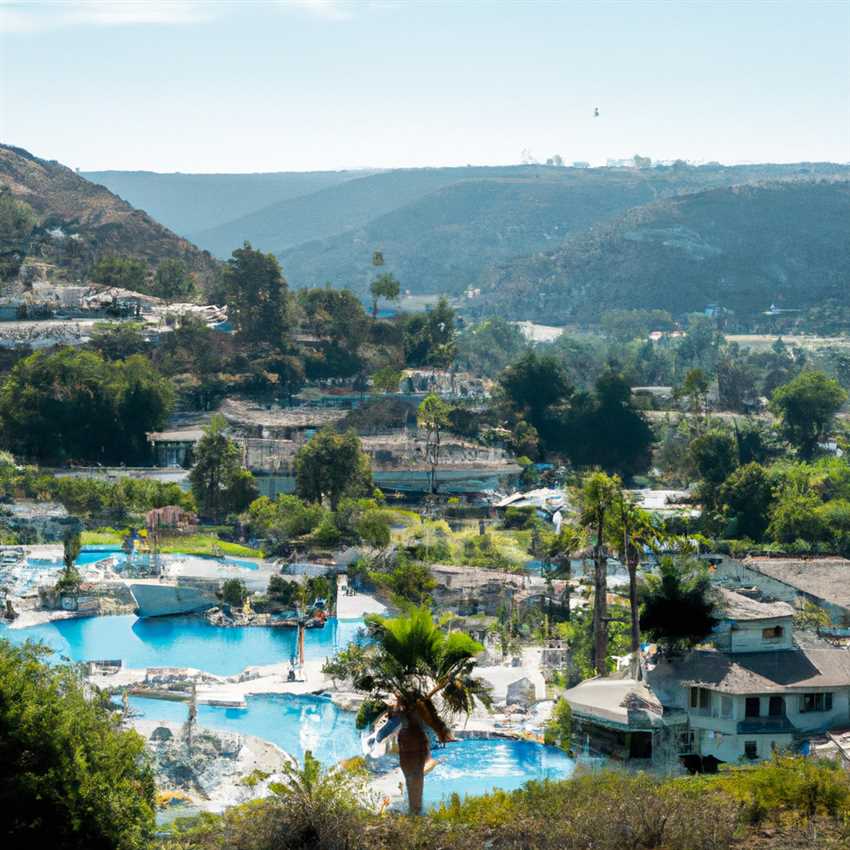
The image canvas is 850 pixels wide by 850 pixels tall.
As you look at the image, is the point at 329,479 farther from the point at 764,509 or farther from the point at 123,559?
the point at 764,509

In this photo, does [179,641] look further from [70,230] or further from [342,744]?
[70,230]

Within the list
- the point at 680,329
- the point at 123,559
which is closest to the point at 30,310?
the point at 123,559

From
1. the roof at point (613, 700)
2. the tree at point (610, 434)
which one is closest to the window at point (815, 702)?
the roof at point (613, 700)

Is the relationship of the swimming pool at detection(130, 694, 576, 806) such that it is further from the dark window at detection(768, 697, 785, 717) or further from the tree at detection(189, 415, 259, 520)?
the tree at detection(189, 415, 259, 520)

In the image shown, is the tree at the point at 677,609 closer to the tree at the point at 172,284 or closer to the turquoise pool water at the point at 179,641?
the turquoise pool water at the point at 179,641

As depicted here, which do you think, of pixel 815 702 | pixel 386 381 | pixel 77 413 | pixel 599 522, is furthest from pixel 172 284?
pixel 815 702

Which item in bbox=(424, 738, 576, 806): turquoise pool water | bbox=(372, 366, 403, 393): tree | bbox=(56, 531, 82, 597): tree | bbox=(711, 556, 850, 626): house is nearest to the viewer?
bbox=(424, 738, 576, 806): turquoise pool water

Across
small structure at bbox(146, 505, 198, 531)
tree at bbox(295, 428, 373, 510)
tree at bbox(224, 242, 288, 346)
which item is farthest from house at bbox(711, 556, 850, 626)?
tree at bbox(224, 242, 288, 346)
